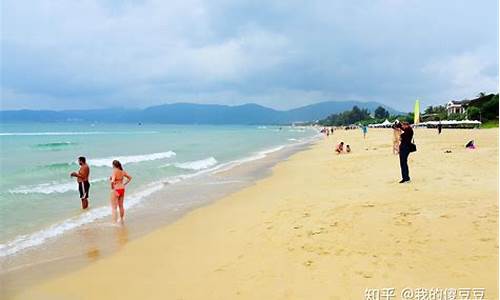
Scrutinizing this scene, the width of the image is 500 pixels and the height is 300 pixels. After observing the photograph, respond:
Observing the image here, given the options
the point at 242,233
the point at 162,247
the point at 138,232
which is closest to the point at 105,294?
the point at 162,247

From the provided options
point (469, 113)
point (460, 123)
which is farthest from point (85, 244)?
point (469, 113)

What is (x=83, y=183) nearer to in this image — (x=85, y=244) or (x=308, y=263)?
(x=85, y=244)

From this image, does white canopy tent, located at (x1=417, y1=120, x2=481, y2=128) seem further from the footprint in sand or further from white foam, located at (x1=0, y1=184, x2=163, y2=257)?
the footprint in sand

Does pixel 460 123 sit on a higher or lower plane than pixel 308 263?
higher

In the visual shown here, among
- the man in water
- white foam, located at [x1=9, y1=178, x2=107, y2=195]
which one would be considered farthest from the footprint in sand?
white foam, located at [x1=9, y1=178, x2=107, y2=195]

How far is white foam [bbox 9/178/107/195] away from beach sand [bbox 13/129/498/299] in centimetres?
766

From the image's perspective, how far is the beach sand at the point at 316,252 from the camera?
493 cm

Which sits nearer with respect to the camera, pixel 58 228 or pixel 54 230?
pixel 54 230

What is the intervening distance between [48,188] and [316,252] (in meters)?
13.3

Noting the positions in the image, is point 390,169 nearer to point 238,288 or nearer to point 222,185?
point 222,185

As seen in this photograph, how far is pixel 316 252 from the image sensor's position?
6031 mm

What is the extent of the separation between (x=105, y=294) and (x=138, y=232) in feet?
12.1

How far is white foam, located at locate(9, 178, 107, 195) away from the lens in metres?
15.2

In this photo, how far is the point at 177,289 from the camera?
17.4 ft
